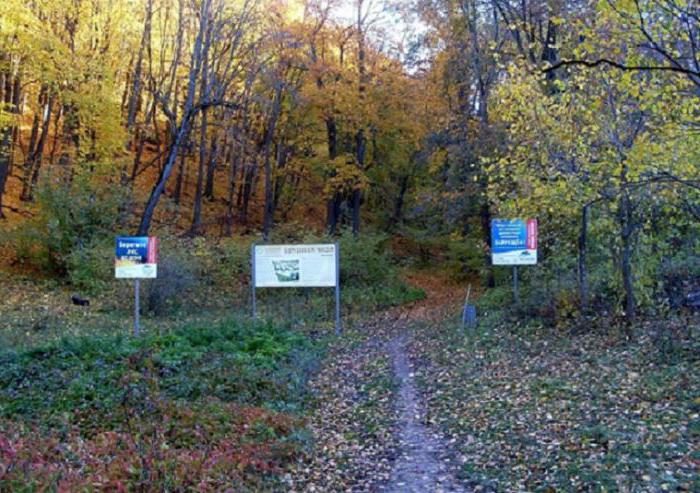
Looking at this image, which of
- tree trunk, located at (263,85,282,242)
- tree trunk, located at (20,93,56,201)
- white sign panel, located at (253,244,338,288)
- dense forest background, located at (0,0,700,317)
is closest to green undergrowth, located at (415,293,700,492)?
dense forest background, located at (0,0,700,317)

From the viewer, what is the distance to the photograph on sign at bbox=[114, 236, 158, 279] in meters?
15.8

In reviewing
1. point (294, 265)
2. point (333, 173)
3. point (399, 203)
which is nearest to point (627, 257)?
point (294, 265)

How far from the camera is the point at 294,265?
62.3 ft

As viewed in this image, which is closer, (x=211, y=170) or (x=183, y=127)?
(x=183, y=127)

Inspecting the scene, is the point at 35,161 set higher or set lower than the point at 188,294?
higher

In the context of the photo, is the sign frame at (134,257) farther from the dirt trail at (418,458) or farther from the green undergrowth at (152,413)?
the dirt trail at (418,458)

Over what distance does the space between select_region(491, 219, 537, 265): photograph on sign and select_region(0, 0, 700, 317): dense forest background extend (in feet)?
2.32

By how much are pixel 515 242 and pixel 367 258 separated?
9849 millimetres

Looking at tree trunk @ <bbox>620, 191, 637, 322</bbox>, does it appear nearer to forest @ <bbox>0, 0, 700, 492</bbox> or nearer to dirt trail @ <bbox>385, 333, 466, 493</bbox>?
forest @ <bbox>0, 0, 700, 492</bbox>

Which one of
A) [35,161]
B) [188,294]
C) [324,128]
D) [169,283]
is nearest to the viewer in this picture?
[169,283]

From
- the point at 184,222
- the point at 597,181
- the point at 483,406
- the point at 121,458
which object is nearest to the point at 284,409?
the point at 483,406

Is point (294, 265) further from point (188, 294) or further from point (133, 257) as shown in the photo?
point (188, 294)

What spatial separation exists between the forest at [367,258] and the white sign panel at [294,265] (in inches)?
58.7

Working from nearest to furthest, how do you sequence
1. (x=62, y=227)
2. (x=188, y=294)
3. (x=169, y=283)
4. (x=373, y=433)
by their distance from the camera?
(x=373, y=433)
(x=169, y=283)
(x=188, y=294)
(x=62, y=227)
